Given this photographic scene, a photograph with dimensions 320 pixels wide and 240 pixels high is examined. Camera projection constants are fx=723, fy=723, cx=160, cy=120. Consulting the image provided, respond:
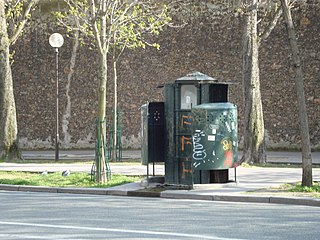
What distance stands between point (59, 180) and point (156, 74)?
1372 centimetres

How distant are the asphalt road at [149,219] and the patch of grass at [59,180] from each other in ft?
7.68

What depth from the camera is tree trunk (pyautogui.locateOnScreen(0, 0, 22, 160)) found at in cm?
→ 2430

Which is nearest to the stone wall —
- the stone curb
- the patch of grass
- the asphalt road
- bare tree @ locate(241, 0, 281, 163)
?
bare tree @ locate(241, 0, 281, 163)

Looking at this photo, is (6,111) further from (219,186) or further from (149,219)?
(149,219)

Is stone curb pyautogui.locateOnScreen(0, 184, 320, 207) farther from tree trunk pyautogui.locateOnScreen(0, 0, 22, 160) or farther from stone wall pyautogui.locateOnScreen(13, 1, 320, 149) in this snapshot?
stone wall pyautogui.locateOnScreen(13, 1, 320, 149)

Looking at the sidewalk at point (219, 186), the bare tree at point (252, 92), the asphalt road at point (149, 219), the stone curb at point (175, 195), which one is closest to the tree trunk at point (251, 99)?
the bare tree at point (252, 92)

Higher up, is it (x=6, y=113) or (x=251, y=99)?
(x=251, y=99)

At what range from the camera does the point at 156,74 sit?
30.9 metres

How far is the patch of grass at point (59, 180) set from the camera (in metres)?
16.9

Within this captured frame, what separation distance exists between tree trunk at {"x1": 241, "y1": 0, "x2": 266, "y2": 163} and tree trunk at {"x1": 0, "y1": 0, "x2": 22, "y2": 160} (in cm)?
792

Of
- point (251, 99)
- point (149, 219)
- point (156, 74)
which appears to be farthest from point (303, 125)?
point (156, 74)

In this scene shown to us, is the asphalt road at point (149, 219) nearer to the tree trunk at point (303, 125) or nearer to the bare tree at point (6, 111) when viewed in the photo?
the tree trunk at point (303, 125)

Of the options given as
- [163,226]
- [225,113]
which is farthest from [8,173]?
[163,226]

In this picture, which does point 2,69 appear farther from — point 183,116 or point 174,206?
point 174,206
